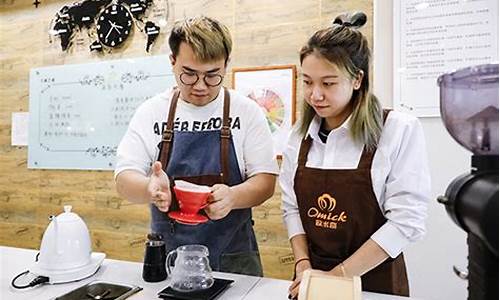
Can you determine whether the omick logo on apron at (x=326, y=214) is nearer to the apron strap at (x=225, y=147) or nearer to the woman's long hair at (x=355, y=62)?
the woman's long hair at (x=355, y=62)

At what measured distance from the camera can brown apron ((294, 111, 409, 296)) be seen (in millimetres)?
1261

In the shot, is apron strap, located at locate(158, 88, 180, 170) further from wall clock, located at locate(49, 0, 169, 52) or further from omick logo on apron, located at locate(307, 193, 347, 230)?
wall clock, located at locate(49, 0, 169, 52)

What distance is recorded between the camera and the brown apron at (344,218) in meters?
1.26

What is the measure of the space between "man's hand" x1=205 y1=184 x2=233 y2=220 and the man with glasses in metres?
0.07

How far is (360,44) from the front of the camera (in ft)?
4.14

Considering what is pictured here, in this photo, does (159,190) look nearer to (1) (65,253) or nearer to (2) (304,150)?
(1) (65,253)

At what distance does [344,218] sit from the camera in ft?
4.19

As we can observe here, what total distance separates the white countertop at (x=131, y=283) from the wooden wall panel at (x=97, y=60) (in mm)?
1170

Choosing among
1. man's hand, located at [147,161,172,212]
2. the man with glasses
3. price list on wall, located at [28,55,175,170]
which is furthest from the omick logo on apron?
price list on wall, located at [28,55,175,170]

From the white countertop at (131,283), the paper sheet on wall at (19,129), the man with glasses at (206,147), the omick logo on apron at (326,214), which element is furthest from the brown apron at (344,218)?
the paper sheet on wall at (19,129)

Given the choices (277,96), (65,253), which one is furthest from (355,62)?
(277,96)

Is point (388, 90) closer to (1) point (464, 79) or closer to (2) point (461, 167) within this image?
(2) point (461, 167)

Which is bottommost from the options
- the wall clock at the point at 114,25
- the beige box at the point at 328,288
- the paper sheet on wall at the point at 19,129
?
the beige box at the point at 328,288

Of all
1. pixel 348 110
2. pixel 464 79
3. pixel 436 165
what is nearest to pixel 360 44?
pixel 348 110
